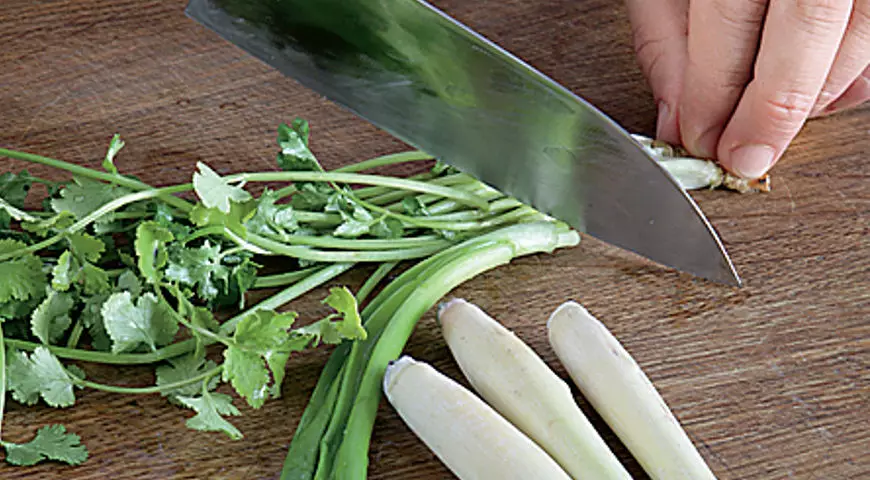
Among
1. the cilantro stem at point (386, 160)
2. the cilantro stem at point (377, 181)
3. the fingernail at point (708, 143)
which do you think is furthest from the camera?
the fingernail at point (708, 143)

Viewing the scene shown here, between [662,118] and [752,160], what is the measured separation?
193 millimetres

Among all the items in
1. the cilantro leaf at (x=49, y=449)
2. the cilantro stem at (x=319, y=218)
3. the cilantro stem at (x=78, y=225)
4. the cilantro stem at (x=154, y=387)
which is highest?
the cilantro stem at (x=78, y=225)

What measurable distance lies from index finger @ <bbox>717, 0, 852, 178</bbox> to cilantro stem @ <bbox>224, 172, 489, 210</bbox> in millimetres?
446

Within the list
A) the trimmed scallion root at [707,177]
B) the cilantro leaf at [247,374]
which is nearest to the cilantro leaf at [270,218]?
the cilantro leaf at [247,374]

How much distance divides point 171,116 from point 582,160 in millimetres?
778

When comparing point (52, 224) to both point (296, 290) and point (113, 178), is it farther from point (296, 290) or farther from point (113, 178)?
point (296, 290)

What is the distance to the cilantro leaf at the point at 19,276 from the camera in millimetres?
1229

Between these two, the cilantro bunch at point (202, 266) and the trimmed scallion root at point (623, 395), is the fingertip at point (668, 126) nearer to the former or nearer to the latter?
the cilantro bunch at point (202, 266)

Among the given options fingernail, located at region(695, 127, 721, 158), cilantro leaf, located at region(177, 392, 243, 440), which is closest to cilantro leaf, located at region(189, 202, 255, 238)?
cilantro leaf, located at region(177, 392, 243, 440)

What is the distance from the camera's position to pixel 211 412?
1139mm

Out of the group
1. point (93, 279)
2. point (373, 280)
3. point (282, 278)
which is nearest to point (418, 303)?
point (373, 280)

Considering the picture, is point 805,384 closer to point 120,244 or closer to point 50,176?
point 120,244

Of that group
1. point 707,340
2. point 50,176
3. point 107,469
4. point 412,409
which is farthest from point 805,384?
point 50,176

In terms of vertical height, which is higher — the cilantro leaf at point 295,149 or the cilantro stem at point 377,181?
the cilantro leaf at point 295,149
